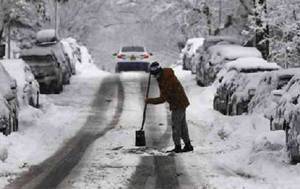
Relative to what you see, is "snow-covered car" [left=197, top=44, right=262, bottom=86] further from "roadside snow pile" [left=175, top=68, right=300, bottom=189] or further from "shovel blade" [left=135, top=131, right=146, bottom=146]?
"shovel blade" [left=135, top=131, right=146, bottom=146]

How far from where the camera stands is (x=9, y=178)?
10.7 metres

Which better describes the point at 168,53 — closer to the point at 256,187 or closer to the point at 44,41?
the point at 44,41

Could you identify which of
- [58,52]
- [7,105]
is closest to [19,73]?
[7,105]

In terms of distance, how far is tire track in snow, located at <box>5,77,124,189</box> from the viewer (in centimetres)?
1047

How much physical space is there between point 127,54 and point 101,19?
A: 4045 centimetres

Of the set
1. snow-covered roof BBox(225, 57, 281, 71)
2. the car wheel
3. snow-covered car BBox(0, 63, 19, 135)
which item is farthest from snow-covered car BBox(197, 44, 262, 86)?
the car wheel

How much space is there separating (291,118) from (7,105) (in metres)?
6.23

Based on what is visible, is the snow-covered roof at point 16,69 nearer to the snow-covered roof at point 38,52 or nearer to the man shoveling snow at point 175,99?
the man shoveling snow at point 175,99

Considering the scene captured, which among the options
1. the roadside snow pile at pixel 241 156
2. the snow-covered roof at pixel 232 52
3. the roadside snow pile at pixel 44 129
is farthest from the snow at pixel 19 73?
the snow-covered roof at pixel 232 52

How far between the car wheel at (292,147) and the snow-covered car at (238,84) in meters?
5.92

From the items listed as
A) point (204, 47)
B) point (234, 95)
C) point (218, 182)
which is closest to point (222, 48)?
point (204, 47)

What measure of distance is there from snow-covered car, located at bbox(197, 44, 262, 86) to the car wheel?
12.5m

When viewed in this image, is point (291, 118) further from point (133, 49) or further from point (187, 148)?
point (133, 49)

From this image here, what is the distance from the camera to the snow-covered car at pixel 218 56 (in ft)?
77.5
